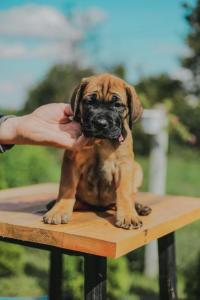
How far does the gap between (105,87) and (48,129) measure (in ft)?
1.11

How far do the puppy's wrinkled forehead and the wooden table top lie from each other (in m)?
0.60

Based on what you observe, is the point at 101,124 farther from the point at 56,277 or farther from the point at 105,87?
the point at 56,277

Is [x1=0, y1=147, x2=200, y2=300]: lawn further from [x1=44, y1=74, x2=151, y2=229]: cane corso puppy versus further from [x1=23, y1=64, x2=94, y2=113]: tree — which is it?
[x1=23, y1=64, x2=94, y2=113]: tree

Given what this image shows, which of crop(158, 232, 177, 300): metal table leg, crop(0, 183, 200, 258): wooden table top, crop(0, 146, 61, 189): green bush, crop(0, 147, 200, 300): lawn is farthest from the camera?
crop(0, 146, 61, 189): green bush

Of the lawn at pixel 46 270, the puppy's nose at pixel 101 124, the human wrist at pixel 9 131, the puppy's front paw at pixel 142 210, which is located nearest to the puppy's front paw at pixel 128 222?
the puppy's front paw at pixel 142 210

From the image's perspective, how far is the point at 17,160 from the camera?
5309 mm

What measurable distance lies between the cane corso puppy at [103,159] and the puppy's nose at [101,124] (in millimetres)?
46

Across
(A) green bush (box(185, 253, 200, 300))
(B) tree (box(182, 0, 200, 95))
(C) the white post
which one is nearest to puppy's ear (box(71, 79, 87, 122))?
(A) green bush (box(185, 253, 200, 300))

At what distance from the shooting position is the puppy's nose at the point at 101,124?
227 centimetres

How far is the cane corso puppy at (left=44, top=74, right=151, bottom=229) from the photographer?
2.37 metres

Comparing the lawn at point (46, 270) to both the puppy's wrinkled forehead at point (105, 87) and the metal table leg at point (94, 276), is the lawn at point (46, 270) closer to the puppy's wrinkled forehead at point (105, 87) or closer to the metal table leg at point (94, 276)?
the metal table leg at point (94, 276)

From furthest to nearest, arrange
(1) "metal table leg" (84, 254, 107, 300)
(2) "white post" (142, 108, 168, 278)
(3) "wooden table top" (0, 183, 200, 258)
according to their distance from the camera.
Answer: (2) "white post" (142, 108, 168, 278), (1) "metal table leg" (84, 254, 107, 300), (3) "wooden table top" (0, 183, 200, 258)

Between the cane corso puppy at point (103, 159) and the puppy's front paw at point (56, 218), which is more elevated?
the cane corso puppy at point (103, 159)

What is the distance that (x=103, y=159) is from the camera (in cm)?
256
